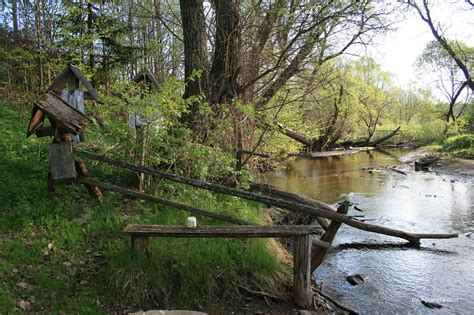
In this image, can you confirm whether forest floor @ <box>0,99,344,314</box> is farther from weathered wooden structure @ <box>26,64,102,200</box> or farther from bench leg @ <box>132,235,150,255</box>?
weathered wooden structure @ <box>26,64,102,200</box>

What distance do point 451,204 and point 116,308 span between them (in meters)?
12.5

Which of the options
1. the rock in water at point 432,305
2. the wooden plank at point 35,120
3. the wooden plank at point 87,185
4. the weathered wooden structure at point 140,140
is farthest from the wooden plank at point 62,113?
the rock in water at point 432,305

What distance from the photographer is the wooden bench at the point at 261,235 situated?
4379 mm

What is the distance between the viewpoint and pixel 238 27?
8.13m

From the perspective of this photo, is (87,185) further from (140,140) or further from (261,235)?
(261,235)

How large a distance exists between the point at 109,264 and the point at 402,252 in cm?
676

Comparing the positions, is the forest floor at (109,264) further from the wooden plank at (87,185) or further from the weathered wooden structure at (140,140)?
the weathered wooden structure at (140,140)

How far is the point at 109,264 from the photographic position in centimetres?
445

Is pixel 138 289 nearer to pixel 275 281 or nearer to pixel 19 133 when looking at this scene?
pixel 275 281

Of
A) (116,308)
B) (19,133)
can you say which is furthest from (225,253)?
(19,133)

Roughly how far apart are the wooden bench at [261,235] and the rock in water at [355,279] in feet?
7.34

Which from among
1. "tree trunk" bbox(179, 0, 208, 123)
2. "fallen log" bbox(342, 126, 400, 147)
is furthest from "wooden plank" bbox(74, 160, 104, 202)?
"fallen log" bbox(342, 126, 400, 147)

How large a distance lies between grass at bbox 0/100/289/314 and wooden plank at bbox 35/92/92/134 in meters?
1.37

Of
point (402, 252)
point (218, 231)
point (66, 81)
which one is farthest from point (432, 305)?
point (66, 81)
